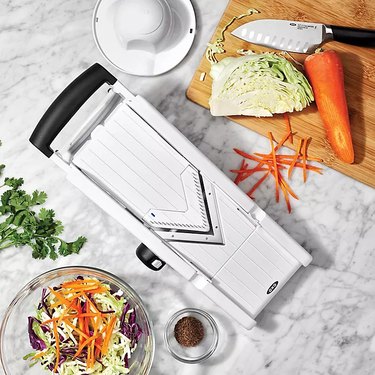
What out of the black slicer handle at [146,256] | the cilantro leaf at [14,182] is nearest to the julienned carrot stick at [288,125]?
the black slicer handle at [146,256]

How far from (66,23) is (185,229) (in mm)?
606

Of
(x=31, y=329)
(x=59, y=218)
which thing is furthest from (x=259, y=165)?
(x=31, y=329)

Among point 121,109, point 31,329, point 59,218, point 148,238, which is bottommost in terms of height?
point 31,329

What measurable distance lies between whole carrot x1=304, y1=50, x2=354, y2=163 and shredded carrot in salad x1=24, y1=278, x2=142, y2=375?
602mm

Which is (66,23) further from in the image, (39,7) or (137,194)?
(137,194)

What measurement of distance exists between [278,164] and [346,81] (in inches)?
9.8

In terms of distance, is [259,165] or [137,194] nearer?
[137,194]

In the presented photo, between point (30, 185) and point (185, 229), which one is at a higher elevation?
point (185, 229)

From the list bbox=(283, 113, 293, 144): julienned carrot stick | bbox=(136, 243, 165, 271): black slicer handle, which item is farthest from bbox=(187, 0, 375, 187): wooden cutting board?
bbox=(136, 243, 165, 271): black slicer handle

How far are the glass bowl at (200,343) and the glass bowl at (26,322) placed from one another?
0.07m

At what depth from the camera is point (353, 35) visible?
159 centimetres

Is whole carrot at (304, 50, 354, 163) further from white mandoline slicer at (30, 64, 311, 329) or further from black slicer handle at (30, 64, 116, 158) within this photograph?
black slicer handle at (30, 64, 116, 158)

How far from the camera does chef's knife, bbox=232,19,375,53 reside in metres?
1.59

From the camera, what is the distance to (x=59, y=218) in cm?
167
